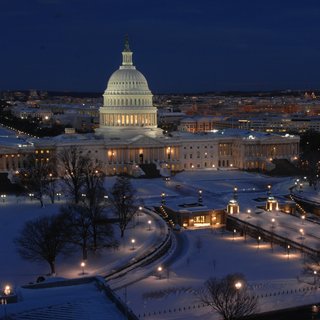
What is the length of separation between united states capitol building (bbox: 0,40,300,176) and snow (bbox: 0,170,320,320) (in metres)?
23.4

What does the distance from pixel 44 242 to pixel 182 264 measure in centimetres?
898

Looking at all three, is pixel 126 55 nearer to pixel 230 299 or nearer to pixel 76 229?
pixel 76 229

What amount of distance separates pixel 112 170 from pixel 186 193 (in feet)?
64.9

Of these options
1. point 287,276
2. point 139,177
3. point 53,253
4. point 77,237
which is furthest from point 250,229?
point 139,177

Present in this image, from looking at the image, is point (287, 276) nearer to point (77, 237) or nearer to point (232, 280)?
point (232, 280)

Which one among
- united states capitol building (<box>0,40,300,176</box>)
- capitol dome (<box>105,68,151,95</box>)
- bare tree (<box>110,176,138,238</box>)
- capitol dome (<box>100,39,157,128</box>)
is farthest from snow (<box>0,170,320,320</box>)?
capitol dome (<box>105,68,151,95</box>)

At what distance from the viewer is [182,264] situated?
3881 centimetres

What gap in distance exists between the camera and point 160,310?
30.3 m

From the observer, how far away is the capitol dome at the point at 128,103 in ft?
292

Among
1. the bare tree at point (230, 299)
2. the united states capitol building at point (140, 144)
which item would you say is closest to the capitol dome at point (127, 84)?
the united states capitol building at point (140, 144)

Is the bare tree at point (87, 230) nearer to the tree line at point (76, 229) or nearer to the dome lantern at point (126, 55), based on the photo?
the tree line at point (76, 229)

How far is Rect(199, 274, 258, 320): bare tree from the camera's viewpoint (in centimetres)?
2768

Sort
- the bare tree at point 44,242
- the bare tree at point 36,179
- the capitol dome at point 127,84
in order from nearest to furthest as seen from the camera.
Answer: the bare tree at point 44,242 < the bare tree at point 36,179 < the capitol dome at point 127,84

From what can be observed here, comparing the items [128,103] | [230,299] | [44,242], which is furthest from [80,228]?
[128,103]
